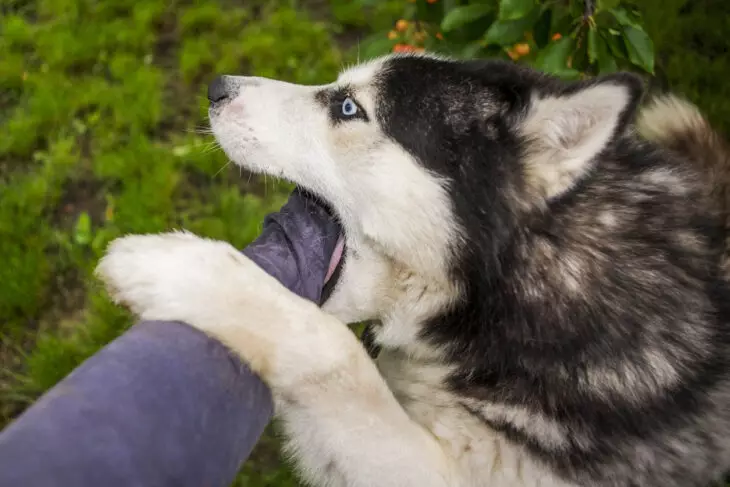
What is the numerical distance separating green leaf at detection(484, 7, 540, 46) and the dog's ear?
63cm

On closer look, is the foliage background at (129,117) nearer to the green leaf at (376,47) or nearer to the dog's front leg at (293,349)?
the green leaf at (376,47)

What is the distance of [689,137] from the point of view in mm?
2791

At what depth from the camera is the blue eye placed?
211 centimetres

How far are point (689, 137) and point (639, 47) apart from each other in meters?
0.67

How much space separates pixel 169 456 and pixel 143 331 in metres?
0.32

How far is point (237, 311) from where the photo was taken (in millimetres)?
1657

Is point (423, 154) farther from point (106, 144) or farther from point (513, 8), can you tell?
point (106, 144)

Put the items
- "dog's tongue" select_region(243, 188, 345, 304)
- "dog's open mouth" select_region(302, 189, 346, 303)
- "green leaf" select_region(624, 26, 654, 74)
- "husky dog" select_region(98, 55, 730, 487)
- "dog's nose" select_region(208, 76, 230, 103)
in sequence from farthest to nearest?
"green leaf" select_region(624, 26, 654, 74) → "dog's nose" select_region(208, 76, 230, 103) → "dog's open mouth" select_region(302, 189, 346, 303) → "dog's tongue" select_region(243, 188, 345, 304) → "husky dog" select_region(98, 55, 730, 487)

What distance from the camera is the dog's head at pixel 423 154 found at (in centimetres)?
184

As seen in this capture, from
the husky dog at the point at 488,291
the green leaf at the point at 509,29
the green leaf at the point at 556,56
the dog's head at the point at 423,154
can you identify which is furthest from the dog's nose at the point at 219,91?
the green leaf at the point at 556,56

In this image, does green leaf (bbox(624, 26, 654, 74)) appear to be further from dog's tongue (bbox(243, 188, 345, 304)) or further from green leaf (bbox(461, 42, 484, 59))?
dog's tongue (bbox(243, 188, 345, 304))

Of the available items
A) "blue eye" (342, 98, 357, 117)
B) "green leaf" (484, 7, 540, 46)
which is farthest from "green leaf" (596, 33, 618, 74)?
"blue eye" (342, 98, 357, 117)

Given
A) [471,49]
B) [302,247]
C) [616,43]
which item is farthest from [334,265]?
[616,43]

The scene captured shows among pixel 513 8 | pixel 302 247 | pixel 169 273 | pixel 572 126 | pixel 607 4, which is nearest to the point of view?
pixel 169 273
